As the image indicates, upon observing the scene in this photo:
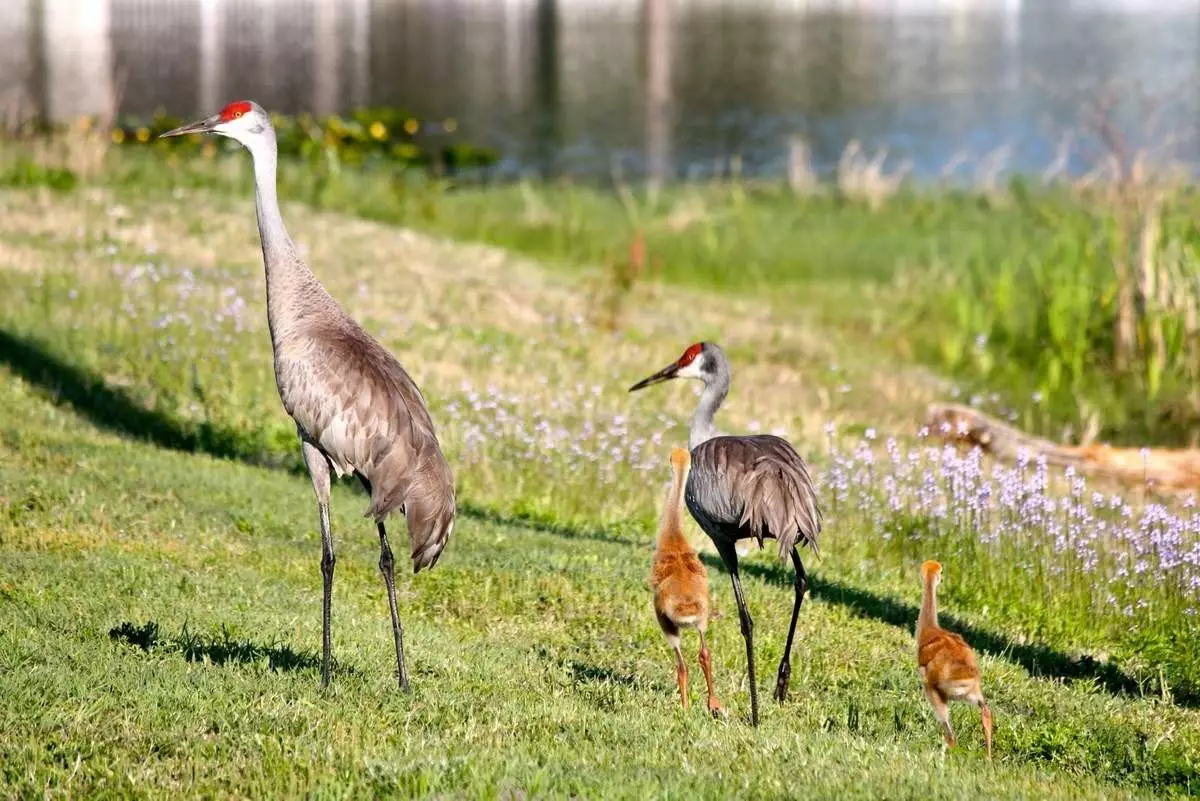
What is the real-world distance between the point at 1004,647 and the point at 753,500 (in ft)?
8.93

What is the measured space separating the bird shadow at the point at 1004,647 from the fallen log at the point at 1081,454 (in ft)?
13.2

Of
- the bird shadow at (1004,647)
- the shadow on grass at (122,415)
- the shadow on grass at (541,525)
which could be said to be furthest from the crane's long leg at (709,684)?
the shadow on grass at (122,415)

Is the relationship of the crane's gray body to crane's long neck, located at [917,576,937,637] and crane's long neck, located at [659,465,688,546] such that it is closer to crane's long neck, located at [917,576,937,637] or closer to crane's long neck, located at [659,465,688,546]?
crane's long neck, located at [659,465,688,546]

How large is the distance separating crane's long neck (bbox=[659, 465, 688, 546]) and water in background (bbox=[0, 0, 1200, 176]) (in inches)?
462

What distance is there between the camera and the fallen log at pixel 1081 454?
14133mm

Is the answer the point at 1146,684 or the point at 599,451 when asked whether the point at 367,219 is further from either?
the point at 1146,684

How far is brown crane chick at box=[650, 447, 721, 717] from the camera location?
742 cm

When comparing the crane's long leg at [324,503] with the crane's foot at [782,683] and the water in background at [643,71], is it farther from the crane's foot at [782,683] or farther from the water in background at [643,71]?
the water in background at [643,71]

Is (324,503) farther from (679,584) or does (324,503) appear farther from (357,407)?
(679,584)

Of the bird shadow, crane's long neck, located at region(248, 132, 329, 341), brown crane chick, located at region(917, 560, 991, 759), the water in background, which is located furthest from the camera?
the water in background

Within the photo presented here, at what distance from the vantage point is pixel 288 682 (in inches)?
293

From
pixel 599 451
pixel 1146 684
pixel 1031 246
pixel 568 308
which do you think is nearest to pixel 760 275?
pixel 1031 246

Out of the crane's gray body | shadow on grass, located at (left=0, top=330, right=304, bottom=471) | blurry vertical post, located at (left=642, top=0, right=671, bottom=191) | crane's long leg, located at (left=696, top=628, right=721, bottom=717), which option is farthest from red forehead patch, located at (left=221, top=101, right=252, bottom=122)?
blurry vertical post, located at (left=642, top=0, right=671, bottom=191)

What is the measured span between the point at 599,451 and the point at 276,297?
525cm
